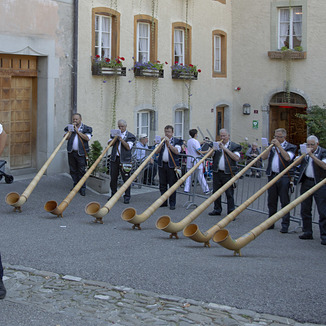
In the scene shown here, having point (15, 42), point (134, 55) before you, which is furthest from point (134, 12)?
point (15, 42)

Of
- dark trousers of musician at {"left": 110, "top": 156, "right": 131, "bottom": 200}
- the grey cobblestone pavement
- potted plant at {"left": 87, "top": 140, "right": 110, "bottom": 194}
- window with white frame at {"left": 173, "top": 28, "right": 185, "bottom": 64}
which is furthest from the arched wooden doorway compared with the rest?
the grey cobblestone pavement

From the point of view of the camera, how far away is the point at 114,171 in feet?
44.6

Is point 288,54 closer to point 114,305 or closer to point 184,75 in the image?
point 184,75

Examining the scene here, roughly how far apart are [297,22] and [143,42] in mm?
5651

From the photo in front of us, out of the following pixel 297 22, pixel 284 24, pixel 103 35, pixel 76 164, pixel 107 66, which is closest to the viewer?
pixel 76 164

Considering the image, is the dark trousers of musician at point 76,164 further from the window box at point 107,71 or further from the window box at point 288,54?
the window box at point 288,54

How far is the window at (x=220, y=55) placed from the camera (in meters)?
21.8

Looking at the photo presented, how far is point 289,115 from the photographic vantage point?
22.5 meters

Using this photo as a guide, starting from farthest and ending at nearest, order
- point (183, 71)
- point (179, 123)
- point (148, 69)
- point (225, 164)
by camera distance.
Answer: point (179, 123), point (183, 71), point (148, 69), point (225, 164)

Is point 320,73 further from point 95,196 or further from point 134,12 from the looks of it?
point 95,196

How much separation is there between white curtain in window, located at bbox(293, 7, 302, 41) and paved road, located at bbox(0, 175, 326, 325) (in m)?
10.5

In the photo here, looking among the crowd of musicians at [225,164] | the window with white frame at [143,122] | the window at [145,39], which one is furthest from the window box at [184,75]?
the crowd of musicians at [225,164]

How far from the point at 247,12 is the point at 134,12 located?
17.2ft

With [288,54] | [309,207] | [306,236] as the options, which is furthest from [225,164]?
[288,54]
